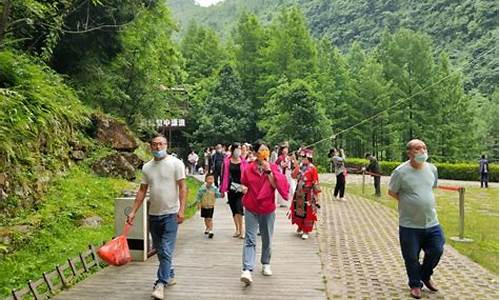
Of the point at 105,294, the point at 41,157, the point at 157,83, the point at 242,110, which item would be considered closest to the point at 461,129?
the point at 242,110

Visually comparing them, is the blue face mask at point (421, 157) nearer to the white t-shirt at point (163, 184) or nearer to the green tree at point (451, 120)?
the white t-shirt at point (163, 184)

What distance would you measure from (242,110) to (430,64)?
1574 centimetres

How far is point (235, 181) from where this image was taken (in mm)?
9117

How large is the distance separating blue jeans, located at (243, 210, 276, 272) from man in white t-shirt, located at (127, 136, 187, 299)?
96 centimetres

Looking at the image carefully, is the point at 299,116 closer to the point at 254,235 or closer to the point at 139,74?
the point at 139,74

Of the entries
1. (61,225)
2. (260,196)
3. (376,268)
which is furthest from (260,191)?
(61,225)

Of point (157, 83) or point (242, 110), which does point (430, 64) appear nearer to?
point (242, 110)

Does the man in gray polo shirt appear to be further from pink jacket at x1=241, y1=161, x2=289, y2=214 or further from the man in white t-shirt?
the man in white t-shirt

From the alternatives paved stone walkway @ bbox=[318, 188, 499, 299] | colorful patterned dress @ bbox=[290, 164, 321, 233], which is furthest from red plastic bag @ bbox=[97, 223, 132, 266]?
A: colorful patterned dress @ bbox=[290, 164, 321, 233]

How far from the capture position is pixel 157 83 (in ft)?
68.1

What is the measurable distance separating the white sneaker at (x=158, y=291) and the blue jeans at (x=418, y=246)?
2.69 metres

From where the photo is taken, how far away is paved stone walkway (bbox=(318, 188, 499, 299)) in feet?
19.0

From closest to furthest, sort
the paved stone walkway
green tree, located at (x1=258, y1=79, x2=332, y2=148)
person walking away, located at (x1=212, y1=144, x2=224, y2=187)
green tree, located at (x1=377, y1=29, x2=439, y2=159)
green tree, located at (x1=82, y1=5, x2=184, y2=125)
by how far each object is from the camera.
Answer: the paved stone walkway < person walking away, located at (x1=212, y1=144, x2=224, y2=187) < green tree, located at (x1=82, y1=5, x2=184, y2=125) < green tree, located at (x1=258, y1=79, x2=332, y2=148) < green tree, located at (x1=377, y1=29, x2=439, y2=159)

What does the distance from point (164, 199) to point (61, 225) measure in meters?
4.04
